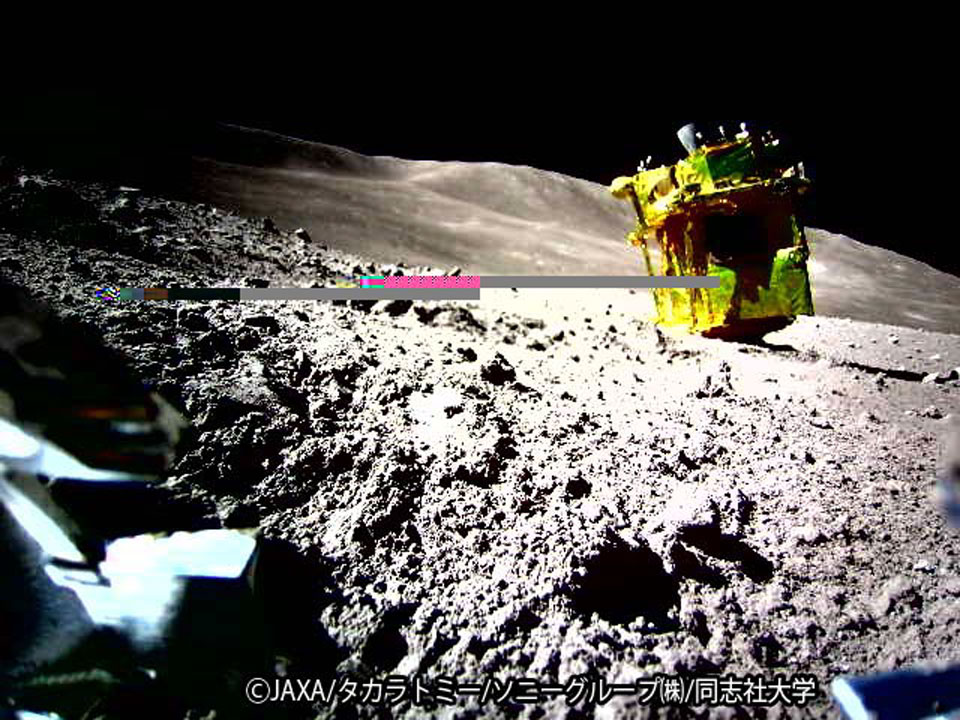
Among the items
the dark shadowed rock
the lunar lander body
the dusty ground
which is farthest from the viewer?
the lunar lander body

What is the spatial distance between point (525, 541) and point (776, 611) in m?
0.65

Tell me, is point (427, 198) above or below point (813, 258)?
above

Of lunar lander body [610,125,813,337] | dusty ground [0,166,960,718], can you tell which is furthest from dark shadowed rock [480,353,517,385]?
lunar lander body [610,125,813,337]

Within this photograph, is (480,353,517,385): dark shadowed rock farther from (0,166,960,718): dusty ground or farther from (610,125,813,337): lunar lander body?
(610,125,813,337): lunar lander body

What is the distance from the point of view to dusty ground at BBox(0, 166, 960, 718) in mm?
1102

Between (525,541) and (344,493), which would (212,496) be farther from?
(525,541)

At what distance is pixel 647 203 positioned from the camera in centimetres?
451

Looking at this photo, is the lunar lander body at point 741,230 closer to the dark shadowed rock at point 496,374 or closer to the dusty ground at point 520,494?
the dusty ground at point 520,494

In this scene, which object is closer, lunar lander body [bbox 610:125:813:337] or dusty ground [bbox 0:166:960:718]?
dusty ground [bbox 0:166:960:718]

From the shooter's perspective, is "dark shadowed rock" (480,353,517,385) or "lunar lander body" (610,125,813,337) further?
"lunar lander body" (610,125,813,337)

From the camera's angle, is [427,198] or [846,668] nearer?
[846,668]

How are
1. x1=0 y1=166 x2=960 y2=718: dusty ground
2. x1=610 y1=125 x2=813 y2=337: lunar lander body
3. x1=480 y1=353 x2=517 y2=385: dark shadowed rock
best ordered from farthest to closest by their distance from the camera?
x1=610 y1=125 x2=813 y2=337: lunar lander body
x1=480 y1=353 x2=517 y2=385: dark shadowed rock
x1=0 y1=166 x2=960 y2=718: dusty ground

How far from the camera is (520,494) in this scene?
4.74ft

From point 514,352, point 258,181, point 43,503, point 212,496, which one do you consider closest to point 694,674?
point 212,496
